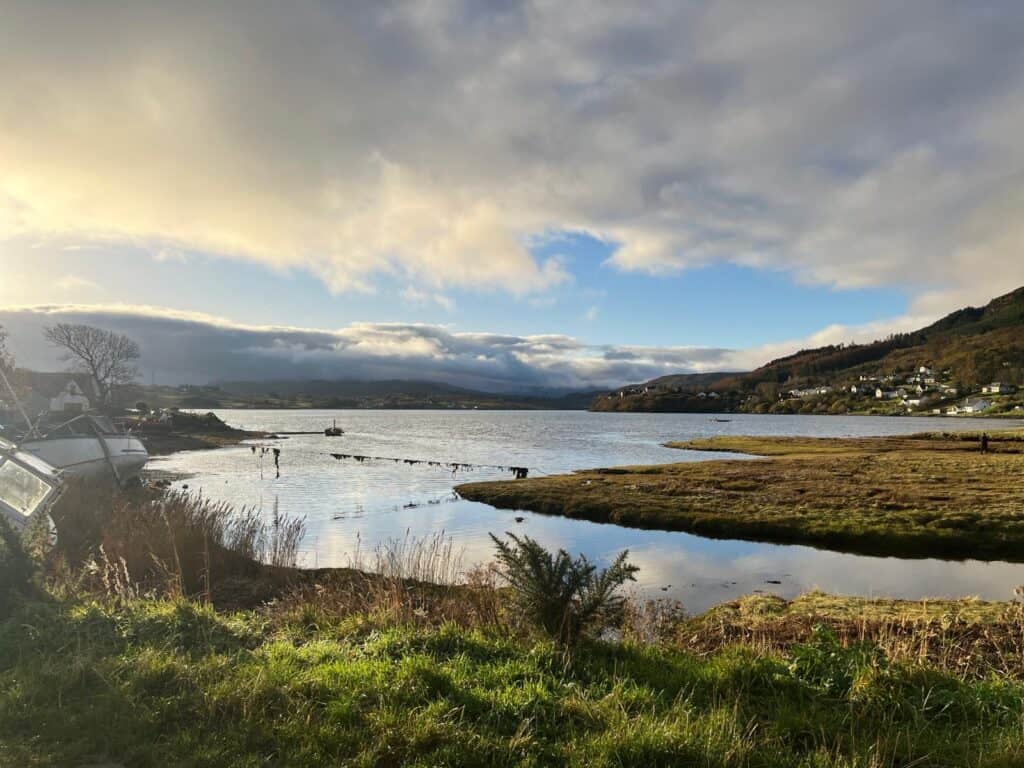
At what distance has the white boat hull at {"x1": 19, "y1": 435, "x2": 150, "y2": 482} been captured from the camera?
103 feet

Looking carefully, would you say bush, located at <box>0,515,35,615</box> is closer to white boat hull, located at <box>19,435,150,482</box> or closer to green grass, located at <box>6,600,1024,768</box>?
green grass, located at <box>6,600,1024,768</box>

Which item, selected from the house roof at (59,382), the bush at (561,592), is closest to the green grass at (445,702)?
the bush at (561,592)

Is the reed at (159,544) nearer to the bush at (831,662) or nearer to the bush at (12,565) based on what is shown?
the bush at (12,565)

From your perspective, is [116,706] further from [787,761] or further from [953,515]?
[953,515]

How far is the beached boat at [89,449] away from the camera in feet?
104

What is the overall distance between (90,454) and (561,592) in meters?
36.2

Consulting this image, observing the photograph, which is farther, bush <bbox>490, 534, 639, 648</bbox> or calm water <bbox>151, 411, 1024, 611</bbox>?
calm water <bbox>151, 411, 1024, 611</bbox>

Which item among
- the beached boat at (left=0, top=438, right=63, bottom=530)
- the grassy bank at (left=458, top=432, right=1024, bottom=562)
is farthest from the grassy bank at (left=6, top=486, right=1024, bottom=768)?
the grassy bank at (left=458, top=432, right=1024, bottom=562)

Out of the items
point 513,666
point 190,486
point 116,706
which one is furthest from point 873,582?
point 190,486

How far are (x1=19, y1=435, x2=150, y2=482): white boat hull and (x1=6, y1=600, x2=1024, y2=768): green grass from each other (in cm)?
2780

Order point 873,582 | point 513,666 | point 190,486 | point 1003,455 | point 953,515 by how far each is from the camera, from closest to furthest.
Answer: point 513,666
point 873,582
point 953,515
point 190,486
point 1003,455

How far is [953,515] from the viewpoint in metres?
31.6

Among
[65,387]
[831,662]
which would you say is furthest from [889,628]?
[65,387]

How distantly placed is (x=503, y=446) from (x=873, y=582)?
250 feet
